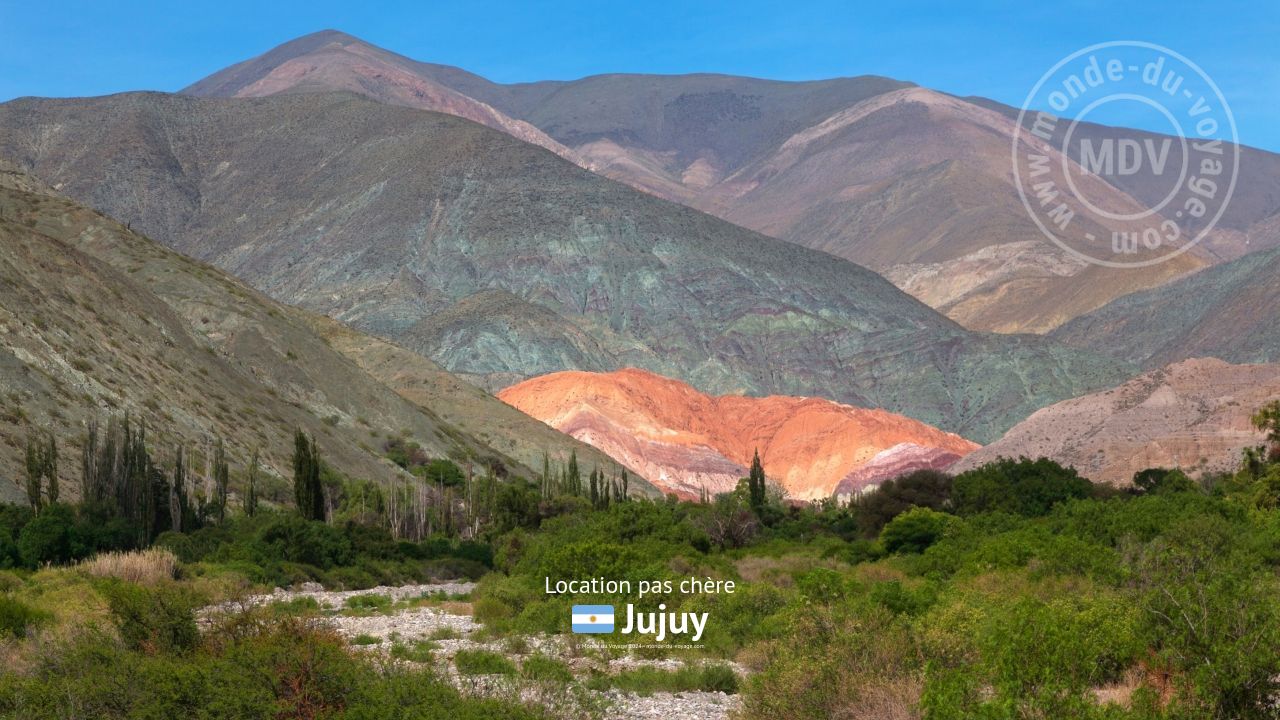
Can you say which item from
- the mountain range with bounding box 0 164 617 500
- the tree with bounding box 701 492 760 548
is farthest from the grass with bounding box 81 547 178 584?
the tree with bounding box 701 492 760 548

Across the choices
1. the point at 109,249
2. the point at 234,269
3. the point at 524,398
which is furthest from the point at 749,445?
the point at 234,269

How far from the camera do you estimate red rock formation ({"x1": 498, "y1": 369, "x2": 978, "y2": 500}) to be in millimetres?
105438

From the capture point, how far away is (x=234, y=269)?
182 meters

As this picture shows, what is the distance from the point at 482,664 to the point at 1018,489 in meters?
37.6

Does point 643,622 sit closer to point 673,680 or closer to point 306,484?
point 673,680

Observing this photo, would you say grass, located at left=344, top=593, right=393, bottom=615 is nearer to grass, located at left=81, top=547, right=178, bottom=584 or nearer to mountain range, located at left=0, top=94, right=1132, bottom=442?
grass, located at left=81, top=547, right=178, bottom=584

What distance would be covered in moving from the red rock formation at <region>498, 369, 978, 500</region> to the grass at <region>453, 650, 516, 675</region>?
82.2 metres

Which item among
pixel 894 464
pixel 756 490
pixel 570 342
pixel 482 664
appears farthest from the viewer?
pixel 570 342

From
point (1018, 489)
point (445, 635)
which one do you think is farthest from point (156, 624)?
point (1018, 489)

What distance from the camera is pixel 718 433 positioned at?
120 m

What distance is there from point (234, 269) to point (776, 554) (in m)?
149

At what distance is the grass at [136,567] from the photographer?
91.8 ft

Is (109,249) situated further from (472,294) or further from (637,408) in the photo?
(472,294)

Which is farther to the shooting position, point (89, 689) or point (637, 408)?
point (637, 408)
